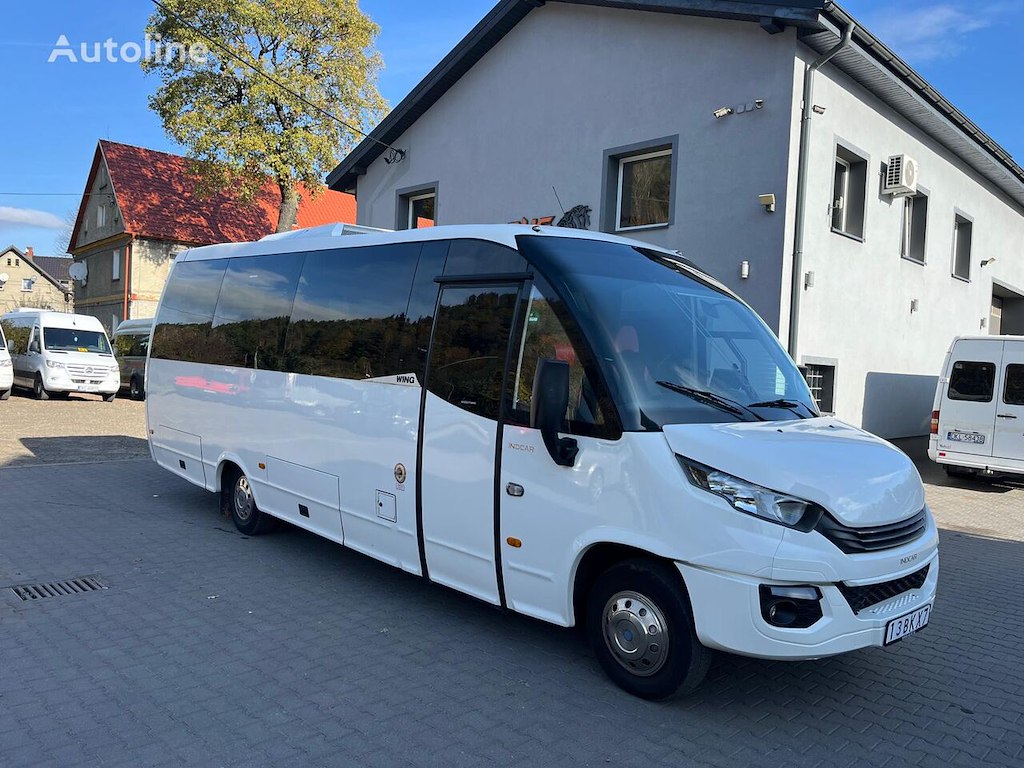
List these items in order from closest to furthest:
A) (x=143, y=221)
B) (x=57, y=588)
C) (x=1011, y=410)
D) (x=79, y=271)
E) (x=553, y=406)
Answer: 1. (x=553, y=406)
2. (x=57, y=588)
3. (x=1011, y=410)
4. (x=143, y=221)
5. (x=79, y=271)

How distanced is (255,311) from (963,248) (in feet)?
52.0

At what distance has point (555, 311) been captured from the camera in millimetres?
4352

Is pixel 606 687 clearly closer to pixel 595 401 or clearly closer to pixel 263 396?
pixel 595 401

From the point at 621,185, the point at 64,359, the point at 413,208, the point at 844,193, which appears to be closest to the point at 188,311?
the point at 621,185

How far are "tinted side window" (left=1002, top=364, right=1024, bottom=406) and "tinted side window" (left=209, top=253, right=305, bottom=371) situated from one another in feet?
33.3

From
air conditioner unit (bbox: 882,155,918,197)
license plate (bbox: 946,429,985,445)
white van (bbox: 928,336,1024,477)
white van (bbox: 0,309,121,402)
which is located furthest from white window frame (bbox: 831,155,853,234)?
white van (bbox: 0,309,121,402)

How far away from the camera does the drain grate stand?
5355 millimetres

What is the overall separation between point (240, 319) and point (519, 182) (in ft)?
28.3

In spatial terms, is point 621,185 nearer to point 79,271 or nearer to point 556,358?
point 556,358

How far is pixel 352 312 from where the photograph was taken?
587cm

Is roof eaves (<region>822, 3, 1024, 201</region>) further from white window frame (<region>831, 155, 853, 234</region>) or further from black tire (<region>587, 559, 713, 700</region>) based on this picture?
black tire (<region>587, 559, 713, 700</region>)

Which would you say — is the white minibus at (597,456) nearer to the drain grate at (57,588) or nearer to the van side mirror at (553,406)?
the van side mirror at (553,406)

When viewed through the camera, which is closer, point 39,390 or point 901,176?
point 901,176

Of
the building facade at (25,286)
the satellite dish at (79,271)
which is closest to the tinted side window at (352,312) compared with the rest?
the satellite dish at (79,271)
